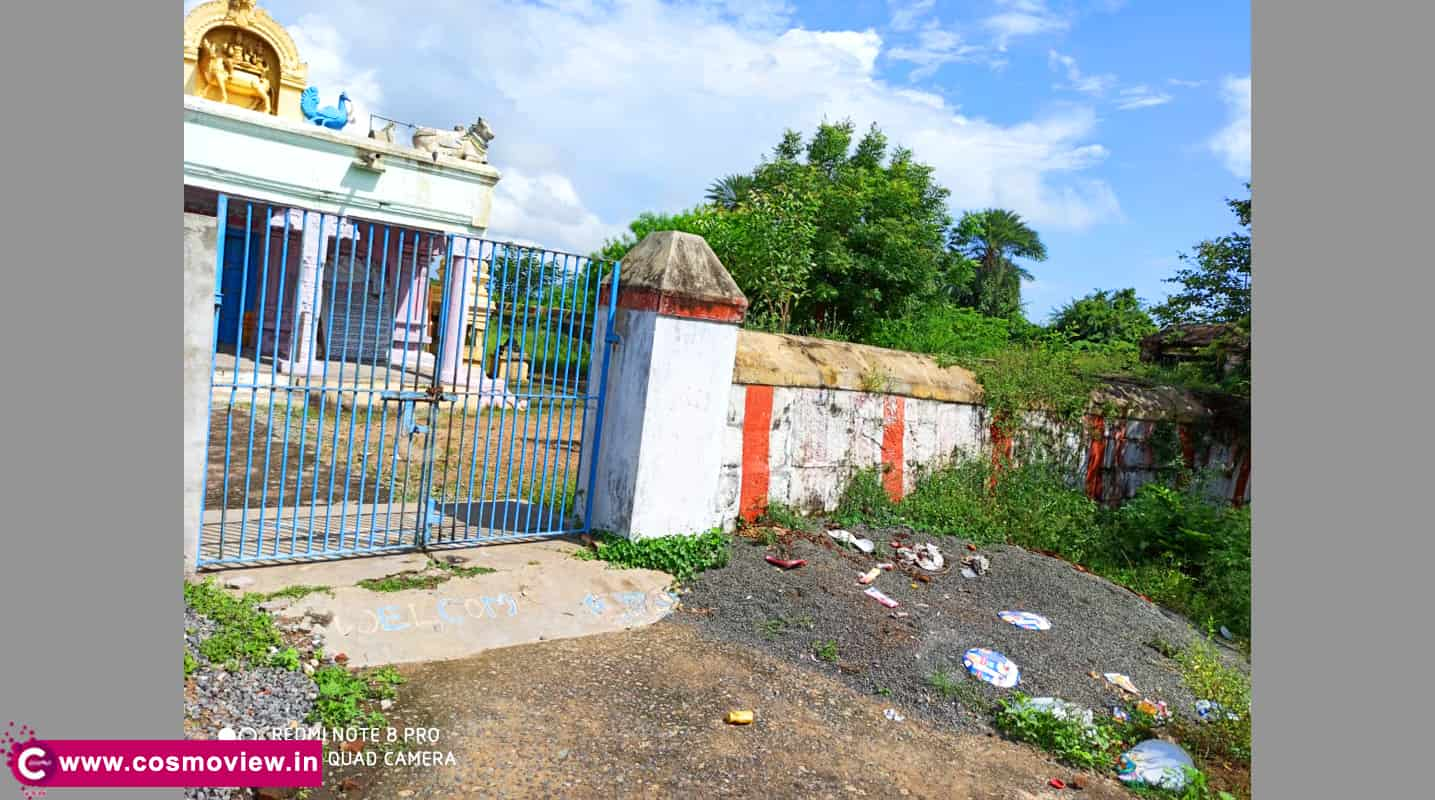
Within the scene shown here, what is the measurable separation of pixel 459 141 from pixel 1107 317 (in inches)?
825

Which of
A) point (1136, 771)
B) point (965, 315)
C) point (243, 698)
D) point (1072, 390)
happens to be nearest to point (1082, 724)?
point (1136, 771)

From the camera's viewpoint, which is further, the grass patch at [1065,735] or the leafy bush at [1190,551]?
the leafy bush at [1190,551]

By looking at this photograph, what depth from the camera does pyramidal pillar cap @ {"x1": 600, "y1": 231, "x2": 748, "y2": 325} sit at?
605 cm

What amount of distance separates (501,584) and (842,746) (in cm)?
236

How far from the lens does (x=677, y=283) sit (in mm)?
6055

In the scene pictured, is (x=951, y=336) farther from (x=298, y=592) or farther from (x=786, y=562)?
(x=298, y=592)

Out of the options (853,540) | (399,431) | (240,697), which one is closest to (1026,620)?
(853,540)

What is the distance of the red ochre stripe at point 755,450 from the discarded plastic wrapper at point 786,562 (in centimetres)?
65

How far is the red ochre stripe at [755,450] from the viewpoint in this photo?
6.79 metres

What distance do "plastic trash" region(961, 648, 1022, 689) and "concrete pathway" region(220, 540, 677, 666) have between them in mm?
1891

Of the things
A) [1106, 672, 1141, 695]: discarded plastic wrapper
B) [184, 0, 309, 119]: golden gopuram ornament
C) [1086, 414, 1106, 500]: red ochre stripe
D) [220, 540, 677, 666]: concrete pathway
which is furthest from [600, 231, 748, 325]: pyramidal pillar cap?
[184, 0, 309, 119]: golden gopuram ornament

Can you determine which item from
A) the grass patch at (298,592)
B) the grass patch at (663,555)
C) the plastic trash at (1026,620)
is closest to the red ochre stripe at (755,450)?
the grass patch at (663,555)

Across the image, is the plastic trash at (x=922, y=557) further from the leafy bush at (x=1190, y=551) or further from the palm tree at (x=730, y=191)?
the palm tree at (x=730, y=191)

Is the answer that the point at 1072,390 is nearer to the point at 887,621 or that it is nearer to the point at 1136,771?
the point at 887,621
